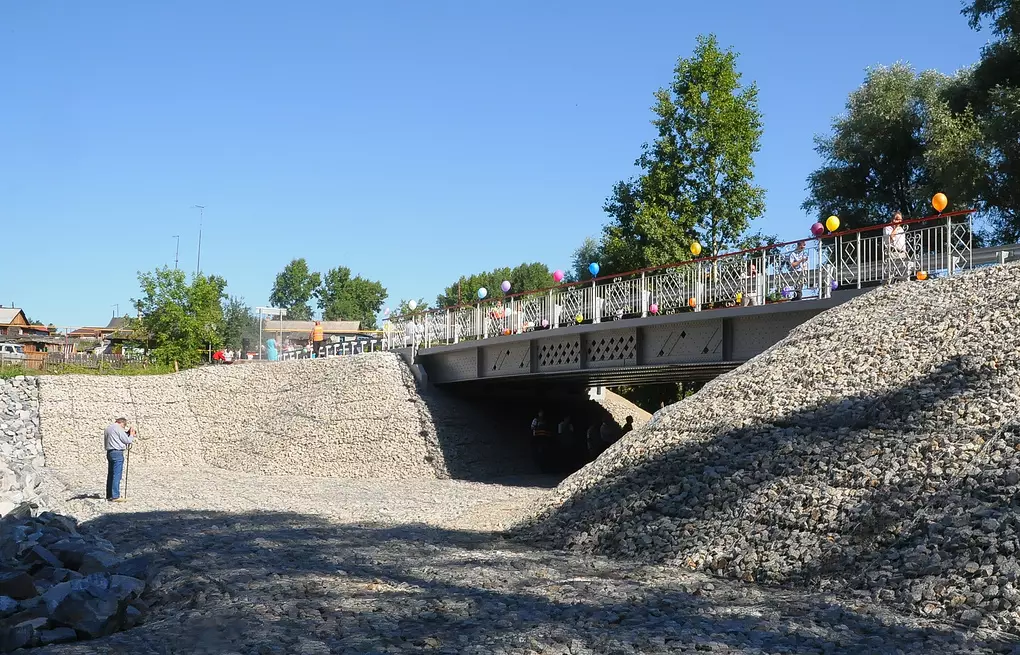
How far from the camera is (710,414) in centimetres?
1512

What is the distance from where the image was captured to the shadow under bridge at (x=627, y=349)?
19406 mm

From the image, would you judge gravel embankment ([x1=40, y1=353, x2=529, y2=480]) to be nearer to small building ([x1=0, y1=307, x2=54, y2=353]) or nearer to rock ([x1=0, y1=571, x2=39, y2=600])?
rock ([x1=0, y1=571, x2=39, y2=600])

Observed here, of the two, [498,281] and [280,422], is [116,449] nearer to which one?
[280,422]

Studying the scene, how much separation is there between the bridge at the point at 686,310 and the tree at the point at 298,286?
96.4 meters

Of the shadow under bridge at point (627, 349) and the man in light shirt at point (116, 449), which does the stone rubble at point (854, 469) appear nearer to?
the shadow under bridge at point (627, 349)

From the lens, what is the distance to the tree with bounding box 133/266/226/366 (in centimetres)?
5456

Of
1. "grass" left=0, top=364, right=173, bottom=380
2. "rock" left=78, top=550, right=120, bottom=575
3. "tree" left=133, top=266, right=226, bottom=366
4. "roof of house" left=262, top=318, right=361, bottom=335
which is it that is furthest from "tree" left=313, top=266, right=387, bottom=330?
"rock" left=78, top=550, right=120, bottom=575

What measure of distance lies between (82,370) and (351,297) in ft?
263

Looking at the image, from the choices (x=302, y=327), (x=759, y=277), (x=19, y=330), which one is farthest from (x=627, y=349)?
(x=19, y=330)

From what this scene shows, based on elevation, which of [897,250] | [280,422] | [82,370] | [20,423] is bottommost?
[20,423]

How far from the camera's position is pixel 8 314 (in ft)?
316

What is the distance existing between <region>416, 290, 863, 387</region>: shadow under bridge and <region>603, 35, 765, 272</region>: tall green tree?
8.35 metres

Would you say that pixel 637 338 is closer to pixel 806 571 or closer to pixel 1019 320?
pixel 1019 320

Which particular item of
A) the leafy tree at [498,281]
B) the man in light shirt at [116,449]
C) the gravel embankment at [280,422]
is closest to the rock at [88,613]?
the man in light shirt at [116,449]
